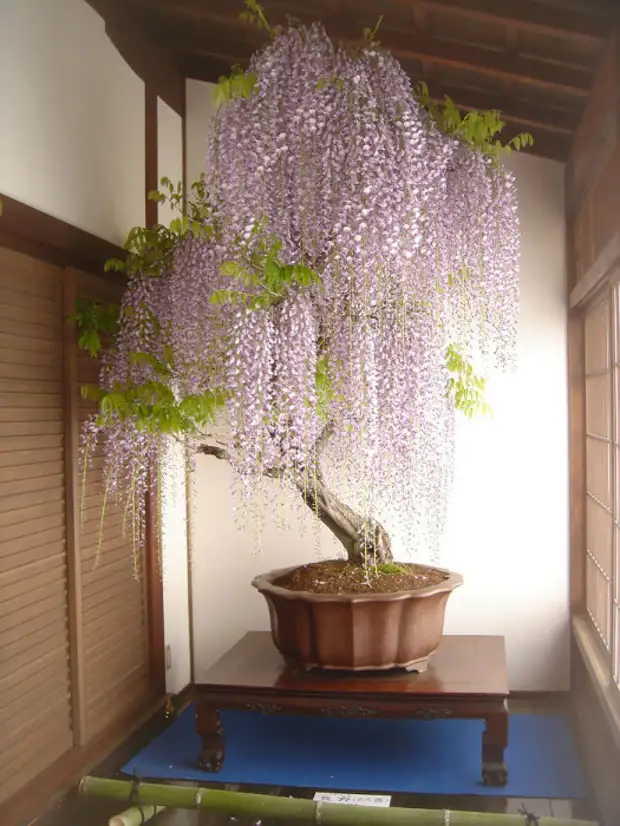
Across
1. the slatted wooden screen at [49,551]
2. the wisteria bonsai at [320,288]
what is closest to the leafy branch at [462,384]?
the wisteria bonsai at [320,288]

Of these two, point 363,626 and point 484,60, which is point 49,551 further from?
point 484,60

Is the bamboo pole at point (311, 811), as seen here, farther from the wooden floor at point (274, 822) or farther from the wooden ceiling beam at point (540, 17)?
the wooden ceiling beam at point (540, 17)

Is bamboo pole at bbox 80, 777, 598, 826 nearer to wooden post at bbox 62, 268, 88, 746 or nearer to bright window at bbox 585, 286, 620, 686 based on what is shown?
wooden post at bbox 62, 268, 88, 746

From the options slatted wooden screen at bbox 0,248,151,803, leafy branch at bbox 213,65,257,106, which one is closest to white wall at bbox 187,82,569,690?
slatted wooden screen at bbox 0,248,151,803

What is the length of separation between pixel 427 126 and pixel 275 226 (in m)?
0.57

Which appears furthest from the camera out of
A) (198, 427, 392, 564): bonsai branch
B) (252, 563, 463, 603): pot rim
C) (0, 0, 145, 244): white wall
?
(198, 427, 392, 564): bonsai branch

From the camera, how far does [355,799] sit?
2.31 metres

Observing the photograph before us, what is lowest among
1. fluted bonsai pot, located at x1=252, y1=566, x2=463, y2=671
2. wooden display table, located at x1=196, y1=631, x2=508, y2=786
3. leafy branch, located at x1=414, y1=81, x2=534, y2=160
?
wooden display table, located at x1=196, y1=631, x2=508, y2=786

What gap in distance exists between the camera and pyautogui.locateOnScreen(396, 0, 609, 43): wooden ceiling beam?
81.0 inches

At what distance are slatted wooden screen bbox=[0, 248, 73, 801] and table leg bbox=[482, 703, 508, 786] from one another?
1.25 meters

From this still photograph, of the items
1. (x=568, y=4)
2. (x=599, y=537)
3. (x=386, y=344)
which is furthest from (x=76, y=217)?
(x=599, y=537)

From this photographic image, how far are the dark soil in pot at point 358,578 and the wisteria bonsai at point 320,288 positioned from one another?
4 centimetres

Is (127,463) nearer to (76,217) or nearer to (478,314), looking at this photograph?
(76,217)

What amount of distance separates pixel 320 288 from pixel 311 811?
1438 millimetres
